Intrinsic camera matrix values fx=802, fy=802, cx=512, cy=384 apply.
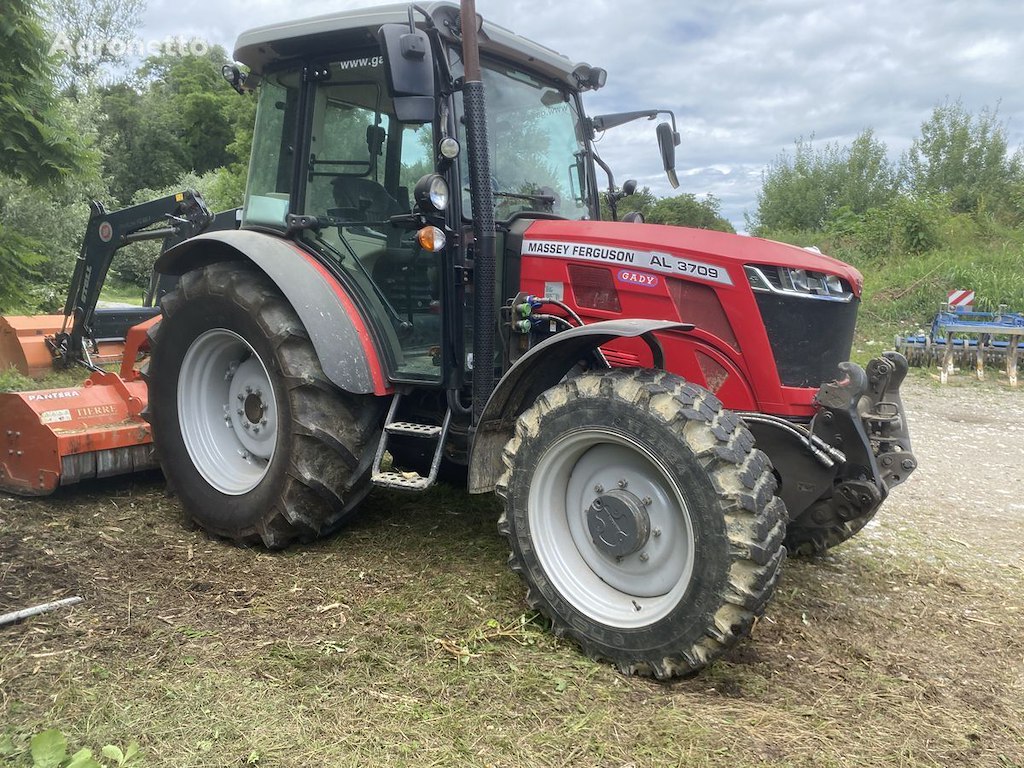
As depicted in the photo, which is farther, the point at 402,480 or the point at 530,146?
the point at 530,146

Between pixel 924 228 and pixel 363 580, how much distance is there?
18.4m

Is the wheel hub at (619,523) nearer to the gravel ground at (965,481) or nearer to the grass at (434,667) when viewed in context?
the grass at (434,667)

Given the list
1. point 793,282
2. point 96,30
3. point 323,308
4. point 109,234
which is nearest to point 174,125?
point 96,30

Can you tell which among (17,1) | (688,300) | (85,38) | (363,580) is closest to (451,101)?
(688,300)

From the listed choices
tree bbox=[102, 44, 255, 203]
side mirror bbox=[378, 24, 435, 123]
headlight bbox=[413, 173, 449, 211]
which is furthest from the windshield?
tree bbox=[102, 44, 255, 203]

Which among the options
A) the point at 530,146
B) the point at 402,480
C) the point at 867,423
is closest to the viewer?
the point at 867,423

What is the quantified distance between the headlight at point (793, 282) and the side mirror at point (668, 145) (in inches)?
60.0

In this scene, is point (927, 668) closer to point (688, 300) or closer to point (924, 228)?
point (688, 300)

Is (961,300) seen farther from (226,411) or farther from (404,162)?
(226,411)

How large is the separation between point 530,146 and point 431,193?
873 millimetres

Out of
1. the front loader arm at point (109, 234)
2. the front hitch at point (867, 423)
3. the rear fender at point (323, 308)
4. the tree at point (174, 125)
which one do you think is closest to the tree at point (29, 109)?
the front loader arm at point (109, 234)

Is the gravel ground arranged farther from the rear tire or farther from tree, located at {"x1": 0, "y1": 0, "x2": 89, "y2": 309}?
tree, located at {"x1": 0, "y1": 0, "x2": 89, "y2": 309}

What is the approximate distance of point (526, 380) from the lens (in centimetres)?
338

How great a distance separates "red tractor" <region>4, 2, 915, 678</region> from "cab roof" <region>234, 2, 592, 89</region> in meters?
0.02
